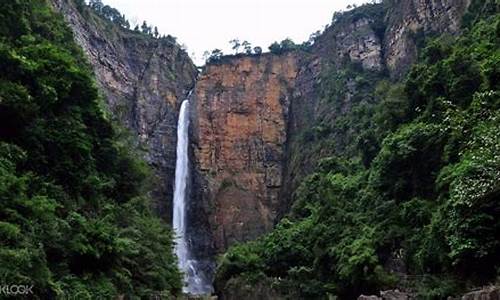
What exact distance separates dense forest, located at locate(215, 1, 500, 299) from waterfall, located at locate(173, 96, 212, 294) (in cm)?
837

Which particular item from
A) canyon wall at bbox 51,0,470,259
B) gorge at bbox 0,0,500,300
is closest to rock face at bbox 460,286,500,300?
gorge at bbox 0,0,500,300

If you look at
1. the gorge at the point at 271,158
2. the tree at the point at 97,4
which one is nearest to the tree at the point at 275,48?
the gorge at the point at 271,158

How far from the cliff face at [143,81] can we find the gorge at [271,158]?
0.14 meters

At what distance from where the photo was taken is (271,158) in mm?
38375

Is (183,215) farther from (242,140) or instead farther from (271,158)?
(271,158)

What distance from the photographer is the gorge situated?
442 inches

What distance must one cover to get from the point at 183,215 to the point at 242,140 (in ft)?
25.0

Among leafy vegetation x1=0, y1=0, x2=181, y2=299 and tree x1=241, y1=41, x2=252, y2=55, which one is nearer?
leafy vegetation x1=0, y1=0, x2=181, y2=299

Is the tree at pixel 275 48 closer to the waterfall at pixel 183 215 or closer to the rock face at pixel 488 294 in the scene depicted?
the waterfall at pixel 183 215

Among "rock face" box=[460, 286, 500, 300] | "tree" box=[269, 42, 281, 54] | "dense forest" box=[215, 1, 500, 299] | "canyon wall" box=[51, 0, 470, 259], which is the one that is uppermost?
"tree" box=[269, 42, 281, 54]

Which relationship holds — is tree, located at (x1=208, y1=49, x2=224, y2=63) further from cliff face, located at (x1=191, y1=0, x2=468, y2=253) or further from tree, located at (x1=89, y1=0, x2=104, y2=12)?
tree, located at (x1=89, y1=0, x2=104, y2=12)

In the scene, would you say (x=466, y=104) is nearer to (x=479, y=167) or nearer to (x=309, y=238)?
(x=479, y=167)

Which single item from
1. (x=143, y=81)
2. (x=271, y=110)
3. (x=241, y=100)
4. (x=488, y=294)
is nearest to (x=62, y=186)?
(x=488, y=294)

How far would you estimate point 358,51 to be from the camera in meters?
37.8
